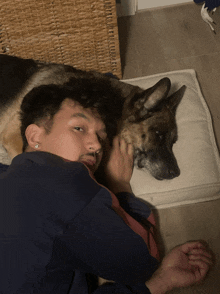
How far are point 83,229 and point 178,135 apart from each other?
0.77 metres

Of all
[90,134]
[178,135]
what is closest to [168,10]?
[178,135]

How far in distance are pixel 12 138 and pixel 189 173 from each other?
815mm

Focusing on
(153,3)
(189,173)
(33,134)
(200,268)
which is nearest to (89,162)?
(33,134)

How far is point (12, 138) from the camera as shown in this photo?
3.90 feet

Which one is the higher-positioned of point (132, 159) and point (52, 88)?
point (52, 88)

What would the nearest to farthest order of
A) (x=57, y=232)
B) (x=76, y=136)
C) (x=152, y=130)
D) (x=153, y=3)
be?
(x=57, y=232)
(x=76, y=136)
(x=152, y=130)
(x=153, y=3)

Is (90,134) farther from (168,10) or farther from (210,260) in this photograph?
(168,10)

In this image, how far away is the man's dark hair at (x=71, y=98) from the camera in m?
1.12

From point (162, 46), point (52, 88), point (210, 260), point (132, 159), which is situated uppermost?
point (52, 88)

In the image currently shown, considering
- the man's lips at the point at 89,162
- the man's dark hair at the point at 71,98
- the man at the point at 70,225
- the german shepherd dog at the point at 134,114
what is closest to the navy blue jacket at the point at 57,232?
the man at the point at 70,225

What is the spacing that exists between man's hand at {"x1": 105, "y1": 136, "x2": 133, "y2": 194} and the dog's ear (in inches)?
11.7

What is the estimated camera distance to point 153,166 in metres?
1.25

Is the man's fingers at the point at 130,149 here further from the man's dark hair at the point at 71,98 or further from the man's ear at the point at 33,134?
the man's ear at the point at 33,134

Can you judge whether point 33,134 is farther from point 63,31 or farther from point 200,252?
point 200,252
